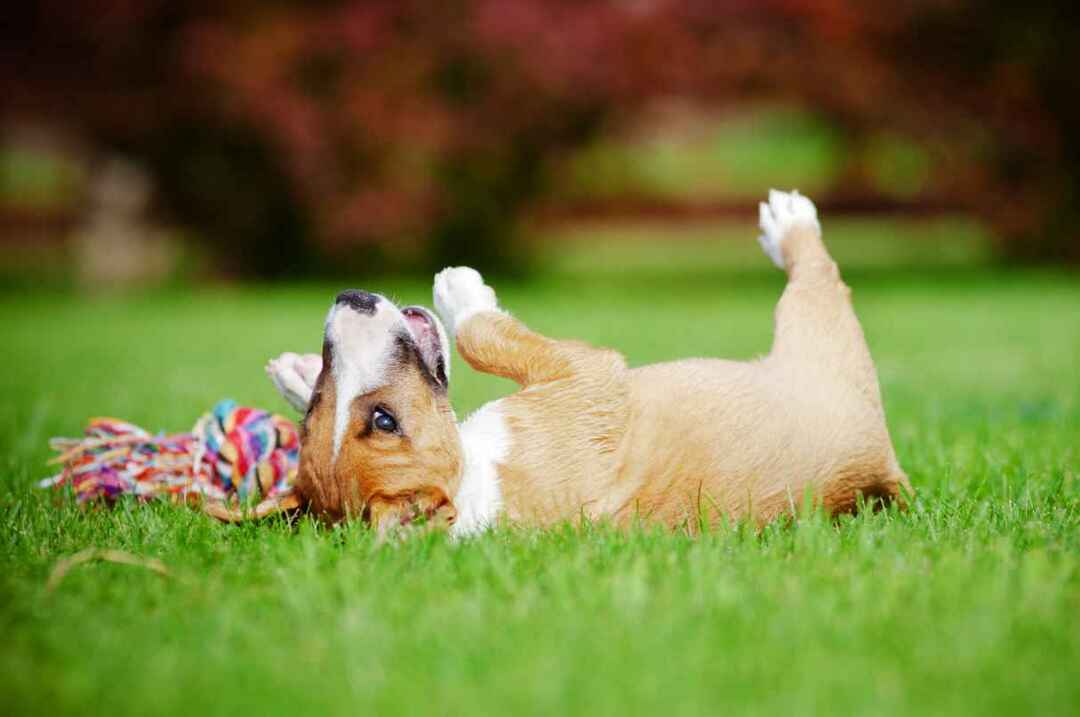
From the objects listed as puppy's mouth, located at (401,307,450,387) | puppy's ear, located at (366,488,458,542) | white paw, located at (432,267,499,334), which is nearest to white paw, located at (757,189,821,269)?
white paw, located at (432,267,499,334)

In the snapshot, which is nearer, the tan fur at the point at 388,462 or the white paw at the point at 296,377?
the tan fur at the point at 388,462

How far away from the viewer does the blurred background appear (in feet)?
42.1

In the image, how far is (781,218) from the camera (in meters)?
4.05

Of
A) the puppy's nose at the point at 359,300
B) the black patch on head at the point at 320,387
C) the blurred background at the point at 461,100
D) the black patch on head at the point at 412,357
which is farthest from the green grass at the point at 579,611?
the blurred background at the point at 461,100

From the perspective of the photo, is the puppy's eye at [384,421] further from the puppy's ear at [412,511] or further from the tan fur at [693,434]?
the tan fur at [693,434]

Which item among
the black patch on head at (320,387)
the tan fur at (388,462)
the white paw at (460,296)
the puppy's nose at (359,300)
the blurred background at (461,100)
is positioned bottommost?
the tan fur at (388,462)

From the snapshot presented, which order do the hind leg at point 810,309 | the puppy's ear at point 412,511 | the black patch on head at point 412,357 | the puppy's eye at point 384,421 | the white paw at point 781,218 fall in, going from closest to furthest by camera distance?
1. the puppy's ear at point 412,511
2. the puppy's eye at point 384,421
3. the black patch on head at point 412,357
4. the hind leg at point 810,309
5. the white paw at point 781,218

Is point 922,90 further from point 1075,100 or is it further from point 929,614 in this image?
point 929,614

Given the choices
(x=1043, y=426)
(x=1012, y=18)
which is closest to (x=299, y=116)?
(x=1012, y=18)

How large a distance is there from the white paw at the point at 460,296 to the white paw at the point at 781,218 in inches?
43.3

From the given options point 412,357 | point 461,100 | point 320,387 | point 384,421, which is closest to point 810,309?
point 412,357

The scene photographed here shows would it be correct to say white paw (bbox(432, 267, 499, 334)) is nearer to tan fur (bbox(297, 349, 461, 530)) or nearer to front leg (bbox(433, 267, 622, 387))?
front leg (bbox(433, 267, 622, 387))

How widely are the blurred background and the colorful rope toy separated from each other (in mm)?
9703

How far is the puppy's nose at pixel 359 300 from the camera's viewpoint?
3273 millimetres
